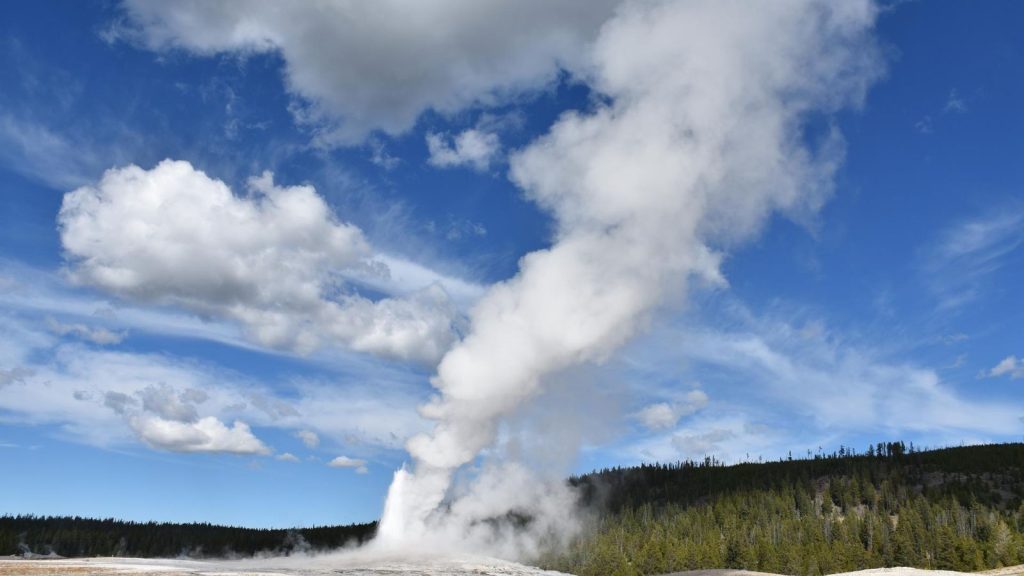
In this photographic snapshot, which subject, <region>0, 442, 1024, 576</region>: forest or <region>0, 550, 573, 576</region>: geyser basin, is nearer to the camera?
<region>0, 550, 573, 576</region>: geyser basin

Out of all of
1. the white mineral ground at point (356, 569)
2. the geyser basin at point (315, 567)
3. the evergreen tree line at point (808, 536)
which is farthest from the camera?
the evergreen tree line at point (808, 536)

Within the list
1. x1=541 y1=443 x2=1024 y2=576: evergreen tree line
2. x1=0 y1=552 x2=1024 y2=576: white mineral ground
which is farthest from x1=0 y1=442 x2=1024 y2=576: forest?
x1=0 y1=552 x2=1024 y2=576: white mineral ground

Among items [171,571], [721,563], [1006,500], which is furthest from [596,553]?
[1006,500]

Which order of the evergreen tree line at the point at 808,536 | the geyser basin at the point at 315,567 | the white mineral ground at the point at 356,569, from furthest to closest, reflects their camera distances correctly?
the evergreen tree line at the point at 808,536 < the geyser basin at the point at 315,567 < the white mineral ground at the point at 356,569

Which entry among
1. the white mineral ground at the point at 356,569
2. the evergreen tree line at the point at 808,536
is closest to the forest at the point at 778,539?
the evergreen tree line at the point at 808,536

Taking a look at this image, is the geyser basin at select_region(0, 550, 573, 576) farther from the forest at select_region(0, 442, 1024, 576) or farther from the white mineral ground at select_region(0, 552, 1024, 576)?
the forest at select_region(0, 442, 1024, 576)

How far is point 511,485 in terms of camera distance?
145500 mm

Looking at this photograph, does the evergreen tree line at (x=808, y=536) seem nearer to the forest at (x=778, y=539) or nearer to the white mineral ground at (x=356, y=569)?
the forest at (x=778, y=539)

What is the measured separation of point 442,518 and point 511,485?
23331 mm

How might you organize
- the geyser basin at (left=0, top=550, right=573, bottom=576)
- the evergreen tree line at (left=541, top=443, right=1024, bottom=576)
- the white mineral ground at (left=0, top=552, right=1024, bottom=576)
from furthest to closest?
the evergreen tree line at (left=541, top=443, right=1024, bottom=576), the geyser basin at (left=0, top=550, right=573, bottom=576), the white mineral ground at (left=0, top=552, right=1024, bottom=576)

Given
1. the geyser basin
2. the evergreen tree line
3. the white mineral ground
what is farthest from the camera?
the evergreen tree line

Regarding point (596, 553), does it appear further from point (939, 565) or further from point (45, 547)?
point (45, 547)

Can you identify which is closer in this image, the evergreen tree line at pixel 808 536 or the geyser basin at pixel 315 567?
the geyser basin at pixel 315 567

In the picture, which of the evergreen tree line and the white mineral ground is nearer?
the white mineral ground
